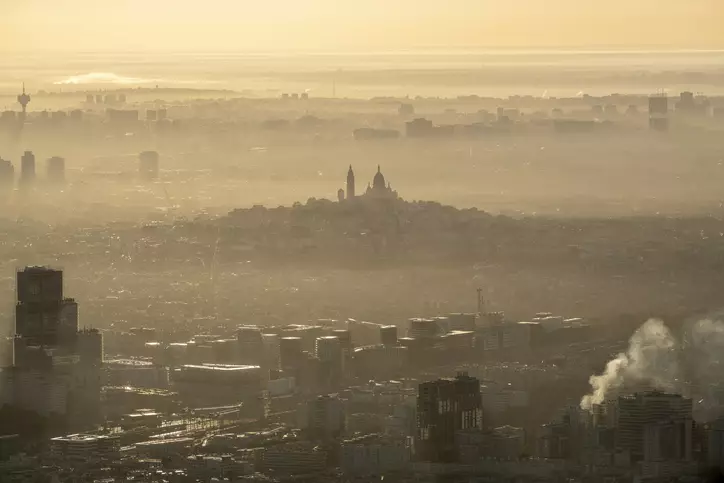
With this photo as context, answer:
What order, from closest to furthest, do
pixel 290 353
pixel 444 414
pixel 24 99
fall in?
1. pixel 444 414
2. pixel 290 353
3. pixel 24 99

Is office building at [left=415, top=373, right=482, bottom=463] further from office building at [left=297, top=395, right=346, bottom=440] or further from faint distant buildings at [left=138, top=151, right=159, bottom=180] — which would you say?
faint distant buildings at [left=138, top=151, right=159, bottom=180]

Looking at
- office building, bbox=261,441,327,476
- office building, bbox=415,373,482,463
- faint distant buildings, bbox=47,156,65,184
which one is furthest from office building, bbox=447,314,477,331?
faint distant buildings, bbox=47,156,65,184

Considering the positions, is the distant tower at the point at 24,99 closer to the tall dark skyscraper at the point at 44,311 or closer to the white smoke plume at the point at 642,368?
the tall dark skyscraper at the point at 44,311

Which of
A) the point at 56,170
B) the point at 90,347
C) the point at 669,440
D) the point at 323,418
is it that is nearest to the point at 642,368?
the point at 323,418

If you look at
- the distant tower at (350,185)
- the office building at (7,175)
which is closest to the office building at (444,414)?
the distant tower at (350,185)

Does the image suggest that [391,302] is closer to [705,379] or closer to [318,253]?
[318,253]

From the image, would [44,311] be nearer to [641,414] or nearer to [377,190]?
[641,414]

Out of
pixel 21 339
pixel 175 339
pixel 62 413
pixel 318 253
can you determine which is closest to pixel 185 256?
pixel 318 253
